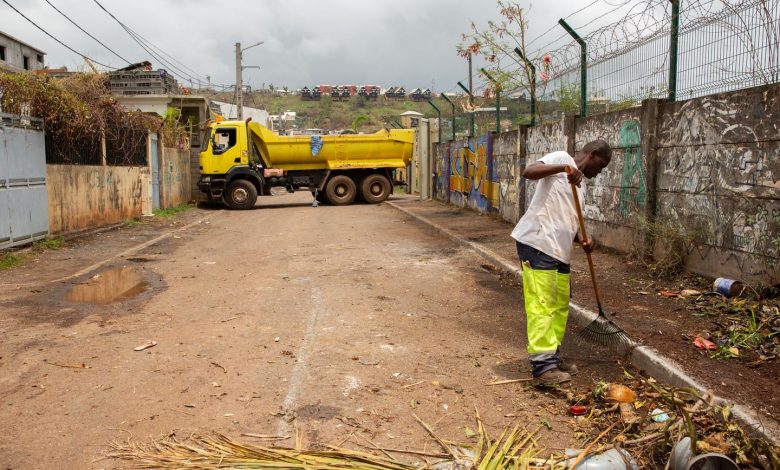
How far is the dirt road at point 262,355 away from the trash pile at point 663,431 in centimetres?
20

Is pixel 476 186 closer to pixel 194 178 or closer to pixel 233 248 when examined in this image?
pixel 233 248

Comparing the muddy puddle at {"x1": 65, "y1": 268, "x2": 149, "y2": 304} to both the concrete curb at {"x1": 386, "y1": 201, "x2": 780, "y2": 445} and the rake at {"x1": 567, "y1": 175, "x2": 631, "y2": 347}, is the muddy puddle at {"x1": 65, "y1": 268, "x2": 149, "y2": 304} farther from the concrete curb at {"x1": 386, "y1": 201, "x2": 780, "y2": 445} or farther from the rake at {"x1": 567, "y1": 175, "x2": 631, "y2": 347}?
the rake at {"x1": 567, "y1": 175, "x2": 631, "y2": 347}

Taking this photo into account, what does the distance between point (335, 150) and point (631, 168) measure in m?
14.6

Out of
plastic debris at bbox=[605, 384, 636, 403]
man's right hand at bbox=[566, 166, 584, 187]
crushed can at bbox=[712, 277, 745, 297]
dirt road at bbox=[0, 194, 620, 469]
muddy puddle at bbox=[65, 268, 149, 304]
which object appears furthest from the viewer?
muddy puddle at bbox=[65, 268, 149, 304]

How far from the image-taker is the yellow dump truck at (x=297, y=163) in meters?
20.7

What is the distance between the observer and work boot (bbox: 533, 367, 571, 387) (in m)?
4.25

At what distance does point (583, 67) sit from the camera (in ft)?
32.3

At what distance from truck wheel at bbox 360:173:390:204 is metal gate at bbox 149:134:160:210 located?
23.3 feet

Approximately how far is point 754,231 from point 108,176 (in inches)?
505

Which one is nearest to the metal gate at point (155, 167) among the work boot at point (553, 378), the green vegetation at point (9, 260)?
the green vegetation at point (9, 260)

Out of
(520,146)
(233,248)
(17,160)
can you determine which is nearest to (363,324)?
(233,248)

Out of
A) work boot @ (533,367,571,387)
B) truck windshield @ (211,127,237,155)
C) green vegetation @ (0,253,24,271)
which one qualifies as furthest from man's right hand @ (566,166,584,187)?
truck windshield @ (211,127,237,155)

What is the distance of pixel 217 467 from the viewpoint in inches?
122

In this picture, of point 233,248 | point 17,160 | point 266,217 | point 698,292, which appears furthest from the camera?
point 266,217
